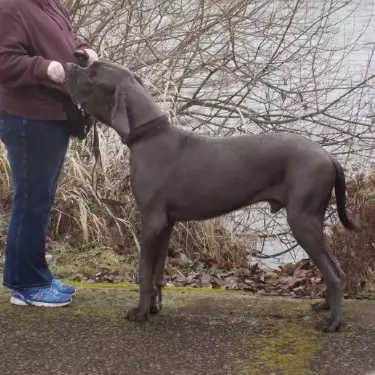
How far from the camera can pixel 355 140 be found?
7941mm

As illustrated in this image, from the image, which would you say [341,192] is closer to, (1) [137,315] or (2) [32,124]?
(1) [137,315]

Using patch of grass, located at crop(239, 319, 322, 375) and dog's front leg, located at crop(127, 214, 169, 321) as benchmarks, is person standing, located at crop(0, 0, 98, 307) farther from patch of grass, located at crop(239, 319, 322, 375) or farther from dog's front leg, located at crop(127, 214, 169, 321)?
patch of grass, located at crop(239, 319, 322, 375)

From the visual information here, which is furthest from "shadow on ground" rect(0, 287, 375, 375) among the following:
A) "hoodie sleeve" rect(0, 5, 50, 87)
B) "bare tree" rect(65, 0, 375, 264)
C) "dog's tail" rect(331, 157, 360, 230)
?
"bare tree" rect(65, 0, 375, 264)

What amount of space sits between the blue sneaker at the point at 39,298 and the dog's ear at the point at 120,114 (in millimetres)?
1105

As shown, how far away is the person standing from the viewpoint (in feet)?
12.0

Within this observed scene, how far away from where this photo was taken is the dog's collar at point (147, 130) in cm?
370

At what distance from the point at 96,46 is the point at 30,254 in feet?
14.0

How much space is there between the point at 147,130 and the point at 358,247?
1989 mm

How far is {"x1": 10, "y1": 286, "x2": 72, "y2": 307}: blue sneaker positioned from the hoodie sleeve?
47.1 inches

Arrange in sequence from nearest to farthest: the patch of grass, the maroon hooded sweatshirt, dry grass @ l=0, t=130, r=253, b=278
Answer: the patch of grass < the maroon hooded sweatshirt < dry grass @ l=0, t=130, r=253, b=278

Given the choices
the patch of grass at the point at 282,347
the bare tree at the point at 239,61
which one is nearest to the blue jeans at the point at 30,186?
the patch of grass at the point at 282,347

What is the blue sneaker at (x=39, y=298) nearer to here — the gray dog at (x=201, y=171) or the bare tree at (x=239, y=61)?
the gray dog at (x=201, y=171)

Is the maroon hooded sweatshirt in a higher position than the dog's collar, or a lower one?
higher

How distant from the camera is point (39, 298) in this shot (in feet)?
13.5
